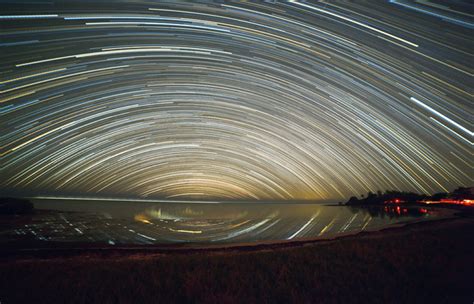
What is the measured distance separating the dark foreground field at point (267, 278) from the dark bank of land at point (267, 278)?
0.02 meters

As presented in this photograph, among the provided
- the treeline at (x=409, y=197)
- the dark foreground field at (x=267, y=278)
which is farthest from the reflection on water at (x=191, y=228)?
the treeline at (x=409, y=197)

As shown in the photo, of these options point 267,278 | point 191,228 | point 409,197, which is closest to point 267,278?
point 267,278

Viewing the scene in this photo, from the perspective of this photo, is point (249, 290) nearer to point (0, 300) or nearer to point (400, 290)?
point (400, 290)

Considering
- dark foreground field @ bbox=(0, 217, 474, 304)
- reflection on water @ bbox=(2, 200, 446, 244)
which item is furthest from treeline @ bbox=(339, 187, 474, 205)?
dark foreground field @ bbox=(0, 217, 474, 304)

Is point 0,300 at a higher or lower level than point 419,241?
higher

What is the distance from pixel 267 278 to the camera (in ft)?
26.8

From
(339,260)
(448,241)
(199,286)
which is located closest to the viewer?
(199,286)

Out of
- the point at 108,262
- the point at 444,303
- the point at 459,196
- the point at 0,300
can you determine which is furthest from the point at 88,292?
the point at 459,196

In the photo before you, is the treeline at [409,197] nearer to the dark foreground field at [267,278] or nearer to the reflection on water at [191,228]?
the reflection on water at [191,228]

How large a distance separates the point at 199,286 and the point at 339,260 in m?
5.76

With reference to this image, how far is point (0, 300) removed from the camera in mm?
6938

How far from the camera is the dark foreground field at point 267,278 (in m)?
6.55

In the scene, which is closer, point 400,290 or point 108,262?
point 400,290

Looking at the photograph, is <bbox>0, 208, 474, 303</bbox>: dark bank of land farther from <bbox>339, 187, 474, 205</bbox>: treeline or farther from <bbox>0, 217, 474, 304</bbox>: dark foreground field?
<bbox>339, 187, 474, 205</bbox>: treeline
